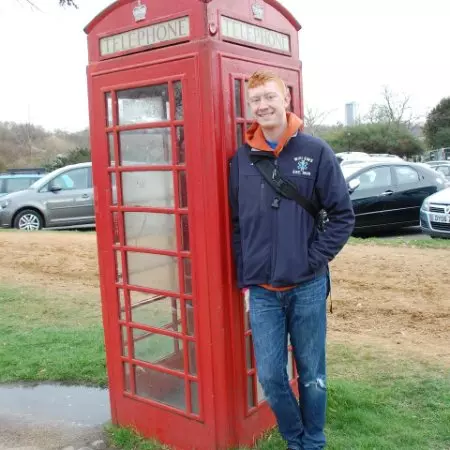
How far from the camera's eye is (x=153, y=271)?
3375 mm

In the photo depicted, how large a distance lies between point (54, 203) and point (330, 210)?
11.8 m

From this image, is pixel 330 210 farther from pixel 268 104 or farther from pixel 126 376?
pixel 126 376

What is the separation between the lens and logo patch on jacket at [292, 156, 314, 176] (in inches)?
111

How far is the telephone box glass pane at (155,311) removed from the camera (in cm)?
347

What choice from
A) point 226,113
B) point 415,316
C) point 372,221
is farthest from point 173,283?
point 372,221

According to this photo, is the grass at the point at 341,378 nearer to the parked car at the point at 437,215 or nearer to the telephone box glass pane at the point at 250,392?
the telephone box glass pane at the point at 250,392

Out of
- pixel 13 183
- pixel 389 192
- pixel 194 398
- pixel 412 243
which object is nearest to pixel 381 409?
pixel 194 398

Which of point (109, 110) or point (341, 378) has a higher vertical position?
point (109, 110)

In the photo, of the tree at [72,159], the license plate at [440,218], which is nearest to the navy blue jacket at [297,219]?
the license plate at [440,218]

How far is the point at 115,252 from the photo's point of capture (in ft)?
11.4

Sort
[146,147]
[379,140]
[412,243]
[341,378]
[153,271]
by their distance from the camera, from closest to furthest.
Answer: [146,147]
[153,271]
[341,378]
[412,243]
[379,140]

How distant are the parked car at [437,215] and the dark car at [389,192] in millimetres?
981

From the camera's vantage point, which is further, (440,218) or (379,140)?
(379,140)

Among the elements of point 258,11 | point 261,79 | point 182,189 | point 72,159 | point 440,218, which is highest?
point 72,159
